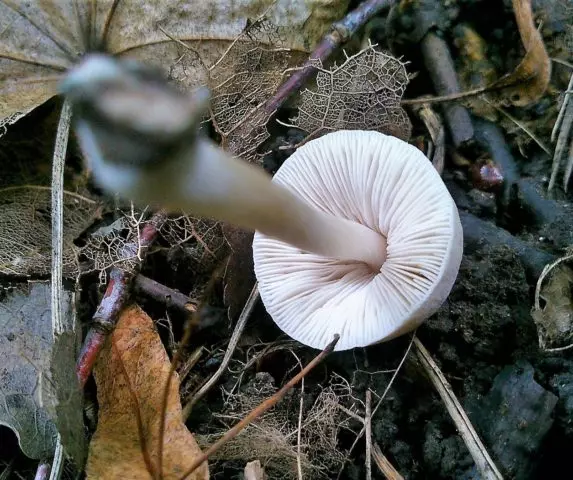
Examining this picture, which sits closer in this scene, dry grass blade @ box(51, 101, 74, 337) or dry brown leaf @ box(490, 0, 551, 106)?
dry grass blade @ box(51, 101, 74, 337)

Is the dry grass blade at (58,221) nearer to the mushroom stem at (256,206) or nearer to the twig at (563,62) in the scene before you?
the mushroom stem at (256,206)

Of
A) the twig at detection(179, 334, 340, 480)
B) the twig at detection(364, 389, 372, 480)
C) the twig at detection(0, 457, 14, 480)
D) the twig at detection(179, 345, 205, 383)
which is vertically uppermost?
the twig at detection(179, 334, 340, 480)

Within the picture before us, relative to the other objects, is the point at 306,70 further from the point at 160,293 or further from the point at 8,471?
the point at 8,471

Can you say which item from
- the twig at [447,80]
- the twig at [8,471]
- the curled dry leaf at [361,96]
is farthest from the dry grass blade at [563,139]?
the twig at [8,471]

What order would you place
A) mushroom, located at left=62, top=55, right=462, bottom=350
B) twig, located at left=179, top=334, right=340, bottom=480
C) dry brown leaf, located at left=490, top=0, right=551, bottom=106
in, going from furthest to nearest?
dry brown leaf, located at left=490, top=0, right=551, bottom=106, twig, located at left=179, top=334, right=340, bottom=480, mushroom, located at left=62, top=55, right=462, bottom=350

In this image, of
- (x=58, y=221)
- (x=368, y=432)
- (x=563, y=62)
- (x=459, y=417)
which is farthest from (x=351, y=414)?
(x=563, y=62)

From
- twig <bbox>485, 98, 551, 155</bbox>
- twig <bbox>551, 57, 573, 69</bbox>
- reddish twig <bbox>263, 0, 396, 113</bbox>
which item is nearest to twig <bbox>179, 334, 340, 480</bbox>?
reddish twig <bbox>263, 0, 396, 113</bbox>

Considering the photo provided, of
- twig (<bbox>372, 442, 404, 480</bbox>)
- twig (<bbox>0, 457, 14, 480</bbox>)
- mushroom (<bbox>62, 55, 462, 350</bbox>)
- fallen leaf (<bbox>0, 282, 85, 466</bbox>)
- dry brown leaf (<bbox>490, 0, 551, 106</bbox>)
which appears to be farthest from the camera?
dry brown leaf (<bbox>490, 0, 551, 106</bbox>)

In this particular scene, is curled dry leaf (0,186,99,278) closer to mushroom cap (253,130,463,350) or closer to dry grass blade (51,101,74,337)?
dry grass blade (51,101,74,337)
